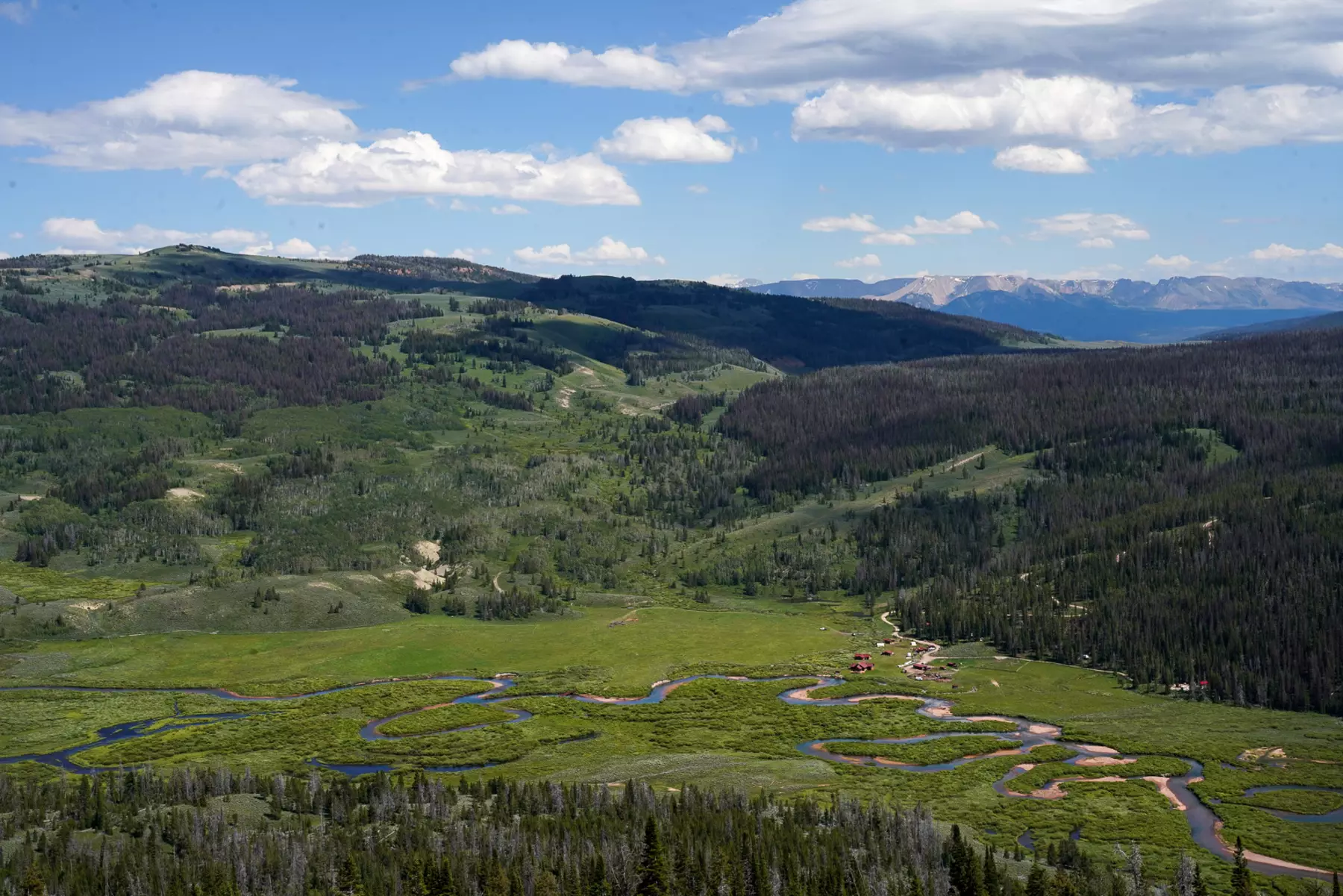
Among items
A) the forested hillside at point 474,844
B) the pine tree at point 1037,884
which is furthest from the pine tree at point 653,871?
the pine tree at point 1037,884

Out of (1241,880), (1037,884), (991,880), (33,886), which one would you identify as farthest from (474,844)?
(1241,880)

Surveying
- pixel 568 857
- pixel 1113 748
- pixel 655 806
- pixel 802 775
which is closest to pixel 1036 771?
pixel 1113 748

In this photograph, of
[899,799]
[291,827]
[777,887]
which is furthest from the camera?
[899,799]

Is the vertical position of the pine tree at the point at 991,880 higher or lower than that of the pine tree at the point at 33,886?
higher

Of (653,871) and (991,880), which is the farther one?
(653,871)

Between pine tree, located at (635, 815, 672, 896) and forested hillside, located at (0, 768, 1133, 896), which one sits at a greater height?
pine tree, located at (635, 815, 672, 896)

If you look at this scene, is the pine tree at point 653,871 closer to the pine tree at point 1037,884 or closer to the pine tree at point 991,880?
the pine tree at point 991,880

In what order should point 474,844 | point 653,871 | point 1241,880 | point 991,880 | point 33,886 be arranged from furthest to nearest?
point 474,844 → point 653,871 → point 991,880 → point 33,886 → point 1241,880

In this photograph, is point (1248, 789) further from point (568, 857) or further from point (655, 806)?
point (568, 857)

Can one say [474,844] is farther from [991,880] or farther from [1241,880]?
[1241,880]

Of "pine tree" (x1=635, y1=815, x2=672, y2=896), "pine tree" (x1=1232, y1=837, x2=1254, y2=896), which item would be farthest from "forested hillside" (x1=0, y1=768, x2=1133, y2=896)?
"pine tree" (x1=1232, y1=837, x2=1254, y2=896)

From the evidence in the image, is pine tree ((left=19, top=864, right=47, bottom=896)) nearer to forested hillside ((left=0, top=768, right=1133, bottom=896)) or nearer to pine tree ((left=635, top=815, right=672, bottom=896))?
forested hillside ((left=0, top=768, right=1133, bottom=896))
